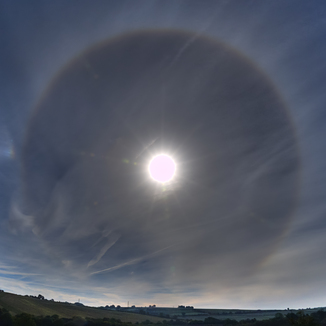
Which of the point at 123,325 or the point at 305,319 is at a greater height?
the point at 305,319

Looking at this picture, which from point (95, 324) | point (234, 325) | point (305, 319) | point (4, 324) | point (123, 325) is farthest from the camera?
point (234, 325)

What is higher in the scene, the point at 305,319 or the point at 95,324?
the point at 305,319

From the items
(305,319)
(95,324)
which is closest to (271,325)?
(305,319)

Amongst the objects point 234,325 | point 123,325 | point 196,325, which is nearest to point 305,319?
point 123,325

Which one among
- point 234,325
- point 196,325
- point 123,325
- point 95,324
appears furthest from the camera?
point 196,325

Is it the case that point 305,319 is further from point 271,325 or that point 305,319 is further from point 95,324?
point 95,324

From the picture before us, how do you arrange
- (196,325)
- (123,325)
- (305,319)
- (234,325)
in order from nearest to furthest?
1. (305,319)
2. (123,325)
3. (234,325)
4. (196,325)

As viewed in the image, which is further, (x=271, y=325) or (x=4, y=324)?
(x=271, y=325)

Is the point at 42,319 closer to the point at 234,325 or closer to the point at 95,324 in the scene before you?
the point at 95,324

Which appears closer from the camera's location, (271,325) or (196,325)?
(271,325)
